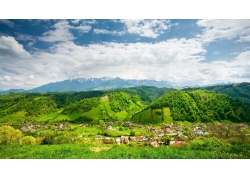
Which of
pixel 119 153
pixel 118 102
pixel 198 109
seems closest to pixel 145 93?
pixel 118 102

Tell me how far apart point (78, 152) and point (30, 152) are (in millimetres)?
3647

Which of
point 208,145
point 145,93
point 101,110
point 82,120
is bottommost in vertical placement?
point 82,120

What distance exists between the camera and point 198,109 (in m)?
38.7

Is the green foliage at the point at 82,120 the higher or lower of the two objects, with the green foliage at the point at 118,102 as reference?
→ lower

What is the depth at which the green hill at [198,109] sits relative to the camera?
3628cm

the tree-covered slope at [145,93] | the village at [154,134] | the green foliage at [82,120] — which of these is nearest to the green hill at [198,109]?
the village at [154,134]

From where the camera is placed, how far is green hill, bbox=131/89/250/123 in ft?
119

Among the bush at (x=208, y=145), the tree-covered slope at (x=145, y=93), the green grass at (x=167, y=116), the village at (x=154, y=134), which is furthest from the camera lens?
the tree-covered slope at (x=145, y=93)

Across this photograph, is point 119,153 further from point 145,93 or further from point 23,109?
point 145,93

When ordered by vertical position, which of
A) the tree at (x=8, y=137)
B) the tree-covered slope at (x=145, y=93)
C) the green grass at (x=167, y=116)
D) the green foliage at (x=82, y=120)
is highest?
the tree-covered slope at (x=145, y=93)

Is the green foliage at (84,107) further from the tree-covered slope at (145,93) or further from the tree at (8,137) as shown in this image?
the tree at (8,137)

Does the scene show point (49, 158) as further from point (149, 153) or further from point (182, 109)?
point (182, 109)

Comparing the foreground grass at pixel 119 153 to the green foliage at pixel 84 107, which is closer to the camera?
the foreground grass at pixel 119 153

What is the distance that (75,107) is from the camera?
52562 mm
